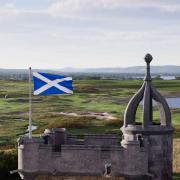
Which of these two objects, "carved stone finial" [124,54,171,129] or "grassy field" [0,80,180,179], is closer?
"carved stone finial" [124,54,171,129]

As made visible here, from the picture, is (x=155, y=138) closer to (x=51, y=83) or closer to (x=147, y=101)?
(x=147, y=101)

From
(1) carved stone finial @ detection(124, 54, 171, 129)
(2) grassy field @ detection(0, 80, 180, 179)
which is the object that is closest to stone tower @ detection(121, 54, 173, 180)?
(1) carved stone finial @ detection(124, 54, 171, 129)

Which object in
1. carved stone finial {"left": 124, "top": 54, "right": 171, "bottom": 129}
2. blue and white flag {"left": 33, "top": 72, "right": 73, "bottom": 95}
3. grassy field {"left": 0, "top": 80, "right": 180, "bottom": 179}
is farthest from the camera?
grassy field {"left": 0, "top": 80, "right": 180, "bottom": 179}

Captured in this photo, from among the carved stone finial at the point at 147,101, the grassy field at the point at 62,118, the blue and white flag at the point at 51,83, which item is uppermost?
the blue and white flag at the point at 51,83

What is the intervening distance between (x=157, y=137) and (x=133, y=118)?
1.67 metres

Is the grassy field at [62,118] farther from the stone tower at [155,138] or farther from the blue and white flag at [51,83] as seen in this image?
the stone tower at [155,138]

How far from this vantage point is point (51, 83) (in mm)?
24859

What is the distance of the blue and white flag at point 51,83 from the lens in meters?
24.8

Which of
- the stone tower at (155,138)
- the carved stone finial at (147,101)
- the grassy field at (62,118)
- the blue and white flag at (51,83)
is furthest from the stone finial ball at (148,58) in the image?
the grassy field at (62,118)

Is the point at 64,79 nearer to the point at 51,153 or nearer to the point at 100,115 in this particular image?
the point at 51,153

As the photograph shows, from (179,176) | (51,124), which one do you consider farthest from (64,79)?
(51,124)

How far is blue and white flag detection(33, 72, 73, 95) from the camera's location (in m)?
24.8

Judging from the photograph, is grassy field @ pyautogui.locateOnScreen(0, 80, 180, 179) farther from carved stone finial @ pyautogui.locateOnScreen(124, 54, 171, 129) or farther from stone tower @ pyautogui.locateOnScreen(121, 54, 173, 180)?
stone tower @ pyautogui.locateOnScreen(121, 54, 173, 180)

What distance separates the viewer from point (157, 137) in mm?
22953
